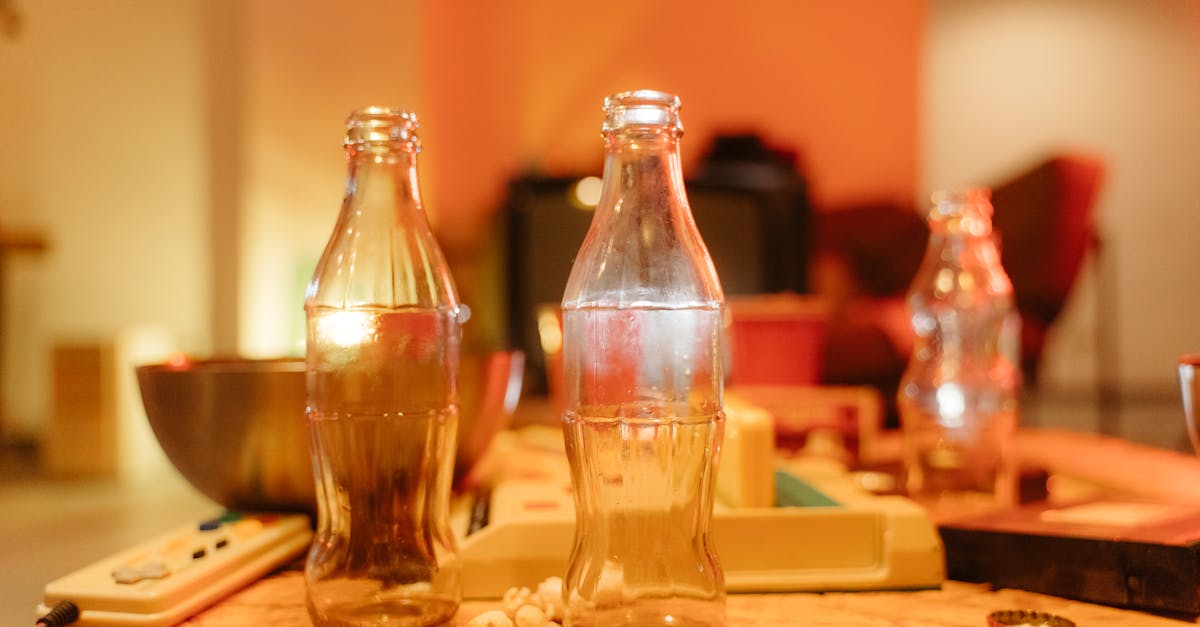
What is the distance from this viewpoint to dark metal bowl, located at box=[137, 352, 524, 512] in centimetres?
54

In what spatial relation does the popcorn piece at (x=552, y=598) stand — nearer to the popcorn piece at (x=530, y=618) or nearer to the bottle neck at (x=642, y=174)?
the popcorn piece at (x=530, y=618)

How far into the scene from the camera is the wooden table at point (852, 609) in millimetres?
451

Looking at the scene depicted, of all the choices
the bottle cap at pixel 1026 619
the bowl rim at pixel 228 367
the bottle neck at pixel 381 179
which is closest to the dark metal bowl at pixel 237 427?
the bowl rim at pixel 228 367

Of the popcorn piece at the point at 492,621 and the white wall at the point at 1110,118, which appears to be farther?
the white wall at the point at 1110,118

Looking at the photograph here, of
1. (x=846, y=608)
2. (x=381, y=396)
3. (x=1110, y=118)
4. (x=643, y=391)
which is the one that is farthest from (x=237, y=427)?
(x=1110, y=118)

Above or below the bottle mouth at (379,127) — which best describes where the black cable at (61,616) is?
below


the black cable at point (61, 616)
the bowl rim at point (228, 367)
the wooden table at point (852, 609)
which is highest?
the bowl rim at point (228, 367)

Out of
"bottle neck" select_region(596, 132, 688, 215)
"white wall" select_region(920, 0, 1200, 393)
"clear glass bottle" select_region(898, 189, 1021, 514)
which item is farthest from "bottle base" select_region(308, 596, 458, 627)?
"white wall" select_region(920, 0, 1200, 393)

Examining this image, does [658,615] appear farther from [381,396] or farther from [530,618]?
[381,396]

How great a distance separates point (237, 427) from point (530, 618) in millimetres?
234

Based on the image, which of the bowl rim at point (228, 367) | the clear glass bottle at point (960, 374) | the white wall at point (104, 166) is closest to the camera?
the bowl rim at point (228, 367)

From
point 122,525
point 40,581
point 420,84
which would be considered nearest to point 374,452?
point 40,581

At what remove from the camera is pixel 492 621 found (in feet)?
1.37

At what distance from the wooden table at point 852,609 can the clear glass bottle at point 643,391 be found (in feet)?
0.20
